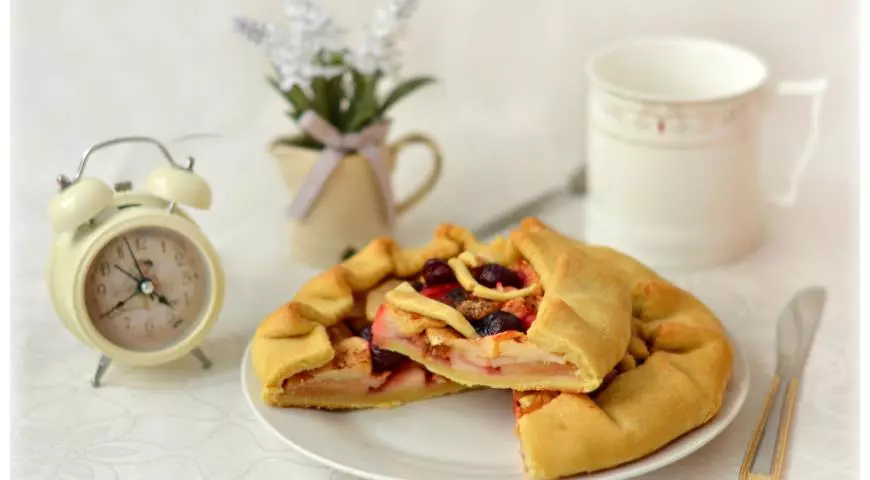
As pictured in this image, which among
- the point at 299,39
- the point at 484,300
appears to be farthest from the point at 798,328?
the point at 299,39

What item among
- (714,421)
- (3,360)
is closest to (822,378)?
(714,421)

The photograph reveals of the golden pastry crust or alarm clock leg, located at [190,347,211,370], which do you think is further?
alarm clock leg, located at [190,347,211,370]

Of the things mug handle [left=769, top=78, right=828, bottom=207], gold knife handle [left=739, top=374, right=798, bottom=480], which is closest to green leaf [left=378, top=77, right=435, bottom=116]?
mug handle [left=769, top=78, right=828, bottom=207]

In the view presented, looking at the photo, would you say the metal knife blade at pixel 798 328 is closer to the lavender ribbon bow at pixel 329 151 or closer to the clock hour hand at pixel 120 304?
the lavender ribbon bow at pixel 329 151

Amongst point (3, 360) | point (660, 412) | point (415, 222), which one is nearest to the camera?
point (660, 412)

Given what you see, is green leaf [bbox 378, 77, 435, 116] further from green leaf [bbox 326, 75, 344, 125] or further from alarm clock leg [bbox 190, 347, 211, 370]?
alarm clock leg [bbox 190, 347, 211, 370]

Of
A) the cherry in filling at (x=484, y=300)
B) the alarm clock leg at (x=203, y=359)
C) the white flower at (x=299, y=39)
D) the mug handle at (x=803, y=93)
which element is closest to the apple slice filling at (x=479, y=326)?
the cherry in filling at (x=484, y=300)

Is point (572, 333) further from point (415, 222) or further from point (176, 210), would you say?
point (415, 222)
